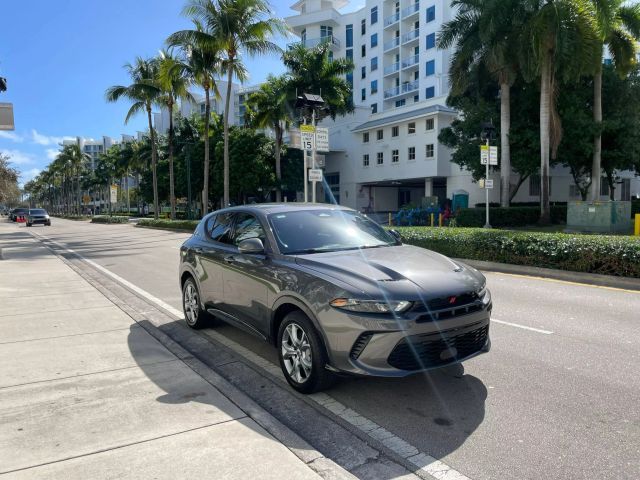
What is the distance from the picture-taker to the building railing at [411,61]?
57794 millimetres

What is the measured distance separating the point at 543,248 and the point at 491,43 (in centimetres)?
1782

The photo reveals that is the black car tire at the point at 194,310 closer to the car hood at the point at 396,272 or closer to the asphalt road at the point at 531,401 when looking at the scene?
the asphalt road at the point at 531,401

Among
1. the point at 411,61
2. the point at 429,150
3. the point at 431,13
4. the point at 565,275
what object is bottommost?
the point at 565,275

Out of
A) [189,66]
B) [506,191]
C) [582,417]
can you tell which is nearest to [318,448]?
[582,417]

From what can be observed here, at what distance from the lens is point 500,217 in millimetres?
26000

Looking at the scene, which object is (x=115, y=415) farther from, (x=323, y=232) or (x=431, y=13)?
(x=431, y=13)

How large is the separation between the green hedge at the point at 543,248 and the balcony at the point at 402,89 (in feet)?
156

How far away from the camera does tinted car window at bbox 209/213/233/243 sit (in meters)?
5.96

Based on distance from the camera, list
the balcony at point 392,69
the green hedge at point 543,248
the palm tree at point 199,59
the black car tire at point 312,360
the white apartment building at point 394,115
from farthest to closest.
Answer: the balcony at point 392,69 < the white apartment building at point 394,115 < the palm tree at point 199,59 < the green hedge at point 543,248 < the black car tire at point 312,360

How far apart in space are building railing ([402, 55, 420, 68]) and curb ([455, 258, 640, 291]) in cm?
5040

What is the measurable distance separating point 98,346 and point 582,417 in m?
4.92

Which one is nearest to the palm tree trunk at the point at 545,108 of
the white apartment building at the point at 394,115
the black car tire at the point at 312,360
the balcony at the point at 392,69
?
the white apartment building at the point at 394,115

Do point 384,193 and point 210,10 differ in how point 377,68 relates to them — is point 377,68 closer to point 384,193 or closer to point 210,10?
point 384,193

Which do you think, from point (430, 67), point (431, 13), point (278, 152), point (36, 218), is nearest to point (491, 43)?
point (278, 152)
